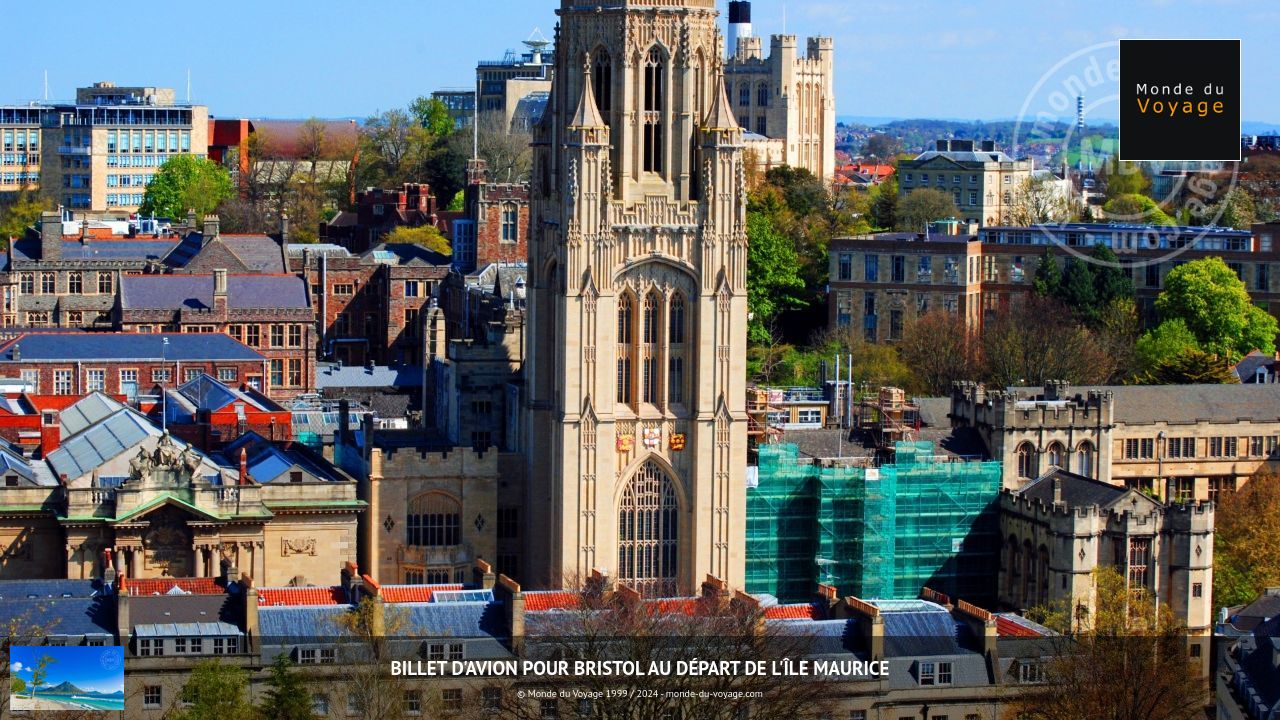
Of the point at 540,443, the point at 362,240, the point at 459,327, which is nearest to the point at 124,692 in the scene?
the point at 540,443

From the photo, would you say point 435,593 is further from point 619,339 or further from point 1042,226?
point 1042,226

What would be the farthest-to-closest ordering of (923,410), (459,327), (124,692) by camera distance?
1. (459,327)
2. (923,410)
3. (124,692)

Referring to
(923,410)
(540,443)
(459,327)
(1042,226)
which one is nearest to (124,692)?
(540,443)

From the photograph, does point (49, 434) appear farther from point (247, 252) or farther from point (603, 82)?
point (247, 252)

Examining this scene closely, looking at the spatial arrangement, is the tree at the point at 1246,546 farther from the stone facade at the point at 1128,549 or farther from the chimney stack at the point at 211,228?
the chimney stack at the point at 211,228

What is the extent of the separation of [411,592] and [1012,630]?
59.8 feet

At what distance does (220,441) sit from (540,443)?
15.7 meters

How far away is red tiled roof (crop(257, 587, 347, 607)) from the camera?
290 ft

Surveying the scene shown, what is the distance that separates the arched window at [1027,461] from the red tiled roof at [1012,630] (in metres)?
20.5

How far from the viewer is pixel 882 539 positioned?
108m

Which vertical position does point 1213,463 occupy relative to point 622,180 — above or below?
below

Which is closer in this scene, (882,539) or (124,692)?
(124,692)

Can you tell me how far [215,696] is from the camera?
78062mm

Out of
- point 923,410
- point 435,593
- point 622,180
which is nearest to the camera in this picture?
point 435,593
